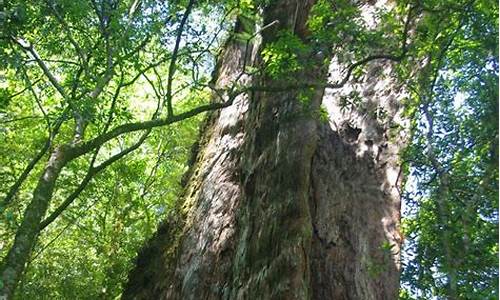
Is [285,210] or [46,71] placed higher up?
[46,71]

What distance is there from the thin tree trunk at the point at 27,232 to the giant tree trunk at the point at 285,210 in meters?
2.55

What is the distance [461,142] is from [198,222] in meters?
5.32

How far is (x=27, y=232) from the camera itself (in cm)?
572

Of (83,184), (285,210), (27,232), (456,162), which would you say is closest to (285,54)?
(285,210)

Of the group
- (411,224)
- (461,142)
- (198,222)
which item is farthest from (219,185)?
(461,142)

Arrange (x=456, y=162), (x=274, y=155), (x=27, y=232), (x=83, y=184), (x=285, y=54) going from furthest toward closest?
(x=83, y=184) < (x=274, y=155) < (x=285, y=54) < (x=27, y=232) < (x=456, y=162)

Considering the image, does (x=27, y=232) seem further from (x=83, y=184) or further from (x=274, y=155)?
(x=274, y=155)

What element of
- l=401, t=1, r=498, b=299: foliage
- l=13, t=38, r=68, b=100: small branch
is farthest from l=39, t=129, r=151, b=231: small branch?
l=401, t=1, r=498, b=299: foliage

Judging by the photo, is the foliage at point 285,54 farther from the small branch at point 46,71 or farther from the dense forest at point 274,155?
the small branch at point 46,71

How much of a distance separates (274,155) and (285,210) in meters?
1.12

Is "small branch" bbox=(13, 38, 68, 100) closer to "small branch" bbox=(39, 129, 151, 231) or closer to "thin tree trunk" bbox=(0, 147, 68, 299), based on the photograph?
"thin tree trunk" bbox=(0, 147, 68, 299)

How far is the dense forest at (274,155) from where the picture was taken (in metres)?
4.65

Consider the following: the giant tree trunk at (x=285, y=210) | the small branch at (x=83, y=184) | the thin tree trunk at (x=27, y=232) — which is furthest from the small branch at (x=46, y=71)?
the giant tree trunk at (x=285, y=210)

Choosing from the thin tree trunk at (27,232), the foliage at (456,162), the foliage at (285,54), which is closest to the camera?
the foliage at (456,162)
